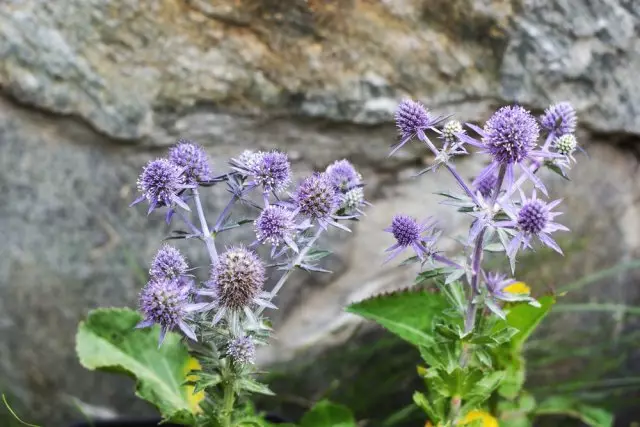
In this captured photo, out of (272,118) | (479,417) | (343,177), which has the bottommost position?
(479,417)

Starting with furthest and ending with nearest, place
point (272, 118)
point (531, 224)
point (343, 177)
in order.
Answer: point (272, 118), point (343, 177), point (531, 224)

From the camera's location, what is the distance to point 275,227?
111cm

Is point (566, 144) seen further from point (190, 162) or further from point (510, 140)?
point (190, 162)

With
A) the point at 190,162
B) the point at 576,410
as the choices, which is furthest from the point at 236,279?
the point at 576,410

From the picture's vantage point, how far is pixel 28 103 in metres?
1.62

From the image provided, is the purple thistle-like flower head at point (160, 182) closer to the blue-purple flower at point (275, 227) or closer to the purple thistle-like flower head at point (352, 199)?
the blue-purple flower at point (275, 227)

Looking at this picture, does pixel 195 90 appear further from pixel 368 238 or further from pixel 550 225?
pixel 550 225

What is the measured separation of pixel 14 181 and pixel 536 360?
1.31 m

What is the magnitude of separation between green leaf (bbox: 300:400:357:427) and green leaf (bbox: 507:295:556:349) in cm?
35

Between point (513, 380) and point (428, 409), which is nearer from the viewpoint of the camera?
point (428, 409)

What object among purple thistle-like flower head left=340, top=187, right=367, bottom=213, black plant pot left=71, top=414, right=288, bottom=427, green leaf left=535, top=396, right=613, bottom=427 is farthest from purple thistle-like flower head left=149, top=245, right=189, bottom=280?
green leaf left=535, top=396, right=613, bottom=427

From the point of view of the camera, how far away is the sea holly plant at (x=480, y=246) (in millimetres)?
1042

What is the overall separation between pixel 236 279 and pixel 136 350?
52 centimetres

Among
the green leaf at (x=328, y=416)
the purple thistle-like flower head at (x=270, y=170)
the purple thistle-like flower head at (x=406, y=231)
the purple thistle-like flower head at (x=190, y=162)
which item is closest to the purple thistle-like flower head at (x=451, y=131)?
the purple thistle-like flower head at (x=406, y=231)
